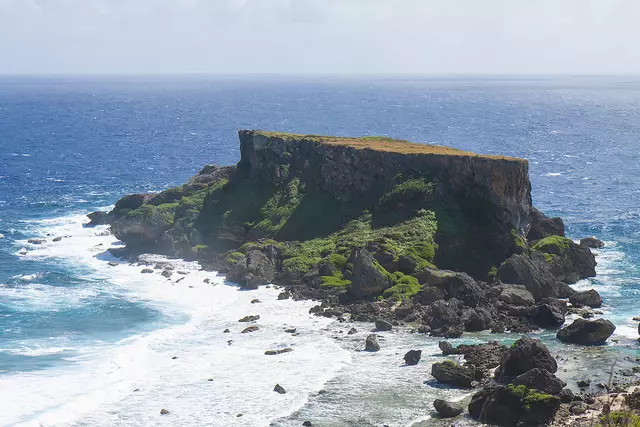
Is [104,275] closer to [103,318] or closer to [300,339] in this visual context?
[103,318]

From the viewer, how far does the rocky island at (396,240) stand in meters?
62.1

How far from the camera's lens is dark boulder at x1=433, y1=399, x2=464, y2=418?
46156mm

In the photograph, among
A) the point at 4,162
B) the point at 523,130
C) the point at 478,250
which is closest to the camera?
the point at 478,250

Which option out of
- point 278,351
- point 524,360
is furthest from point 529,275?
point 278,351

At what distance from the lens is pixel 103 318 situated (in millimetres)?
66125

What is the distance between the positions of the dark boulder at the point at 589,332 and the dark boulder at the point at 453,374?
11.1 metres

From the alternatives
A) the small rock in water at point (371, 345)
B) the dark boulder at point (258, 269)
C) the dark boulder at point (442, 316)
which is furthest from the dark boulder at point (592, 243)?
the small rock in water at point (371, 345)

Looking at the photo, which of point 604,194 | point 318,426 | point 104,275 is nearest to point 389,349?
point 318,426

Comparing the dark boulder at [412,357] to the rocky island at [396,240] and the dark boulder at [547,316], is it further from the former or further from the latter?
the dark boulder at [547,316]

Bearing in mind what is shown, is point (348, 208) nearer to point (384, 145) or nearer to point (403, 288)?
point (384, 145)

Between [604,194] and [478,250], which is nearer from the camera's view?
[478,250]

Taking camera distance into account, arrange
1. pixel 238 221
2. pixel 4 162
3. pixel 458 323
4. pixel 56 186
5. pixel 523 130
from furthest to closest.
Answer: pixel 523 130, pixel 4 162, pixel 56 186, pixel 238 221, pixel 458 323

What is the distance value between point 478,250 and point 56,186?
72.8 m

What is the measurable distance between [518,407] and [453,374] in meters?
6.27
